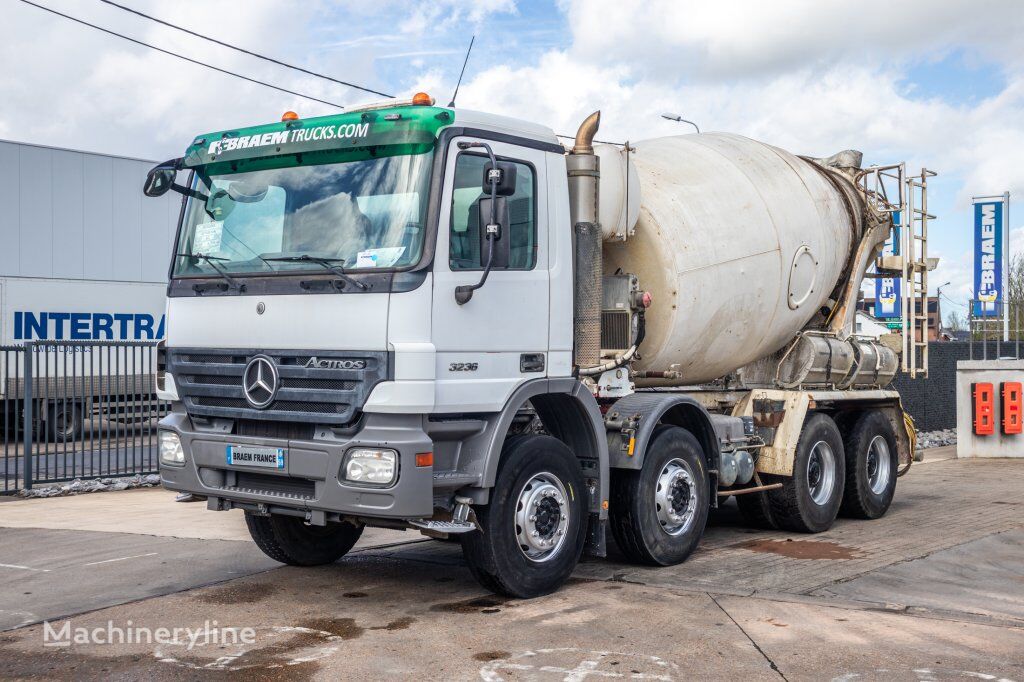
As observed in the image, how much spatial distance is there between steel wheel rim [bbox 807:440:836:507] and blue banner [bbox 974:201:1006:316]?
22.5 metres

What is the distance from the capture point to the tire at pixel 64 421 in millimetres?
12617

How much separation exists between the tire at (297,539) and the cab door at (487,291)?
1.82 meters

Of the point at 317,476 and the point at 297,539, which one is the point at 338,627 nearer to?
the point at 317,476

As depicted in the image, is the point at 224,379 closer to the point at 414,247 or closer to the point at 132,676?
the point at 414,247

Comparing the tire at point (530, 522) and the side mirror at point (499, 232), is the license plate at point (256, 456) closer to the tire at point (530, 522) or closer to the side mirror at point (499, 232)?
the tire at point (530, 522)

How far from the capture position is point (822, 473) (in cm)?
1048

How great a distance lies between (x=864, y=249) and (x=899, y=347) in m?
1.38

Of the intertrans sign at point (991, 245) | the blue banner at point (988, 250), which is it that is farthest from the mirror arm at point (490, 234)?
the blue banner at point (988, 250)

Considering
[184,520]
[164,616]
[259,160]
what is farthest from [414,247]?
[184,520]

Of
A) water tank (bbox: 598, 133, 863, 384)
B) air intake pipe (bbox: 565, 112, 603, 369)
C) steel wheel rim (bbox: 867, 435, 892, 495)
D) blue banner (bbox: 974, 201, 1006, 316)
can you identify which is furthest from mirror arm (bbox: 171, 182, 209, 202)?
blue banner (bbox: 974, 201, 1006, 316)

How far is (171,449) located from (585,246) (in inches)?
120

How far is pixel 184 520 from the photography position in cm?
1064

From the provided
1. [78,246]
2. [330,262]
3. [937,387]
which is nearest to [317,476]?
[330,262]

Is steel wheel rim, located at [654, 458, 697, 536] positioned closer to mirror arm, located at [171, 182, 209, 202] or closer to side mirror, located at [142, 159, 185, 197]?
mirror arm, located at [171, 182, 209, 202]
